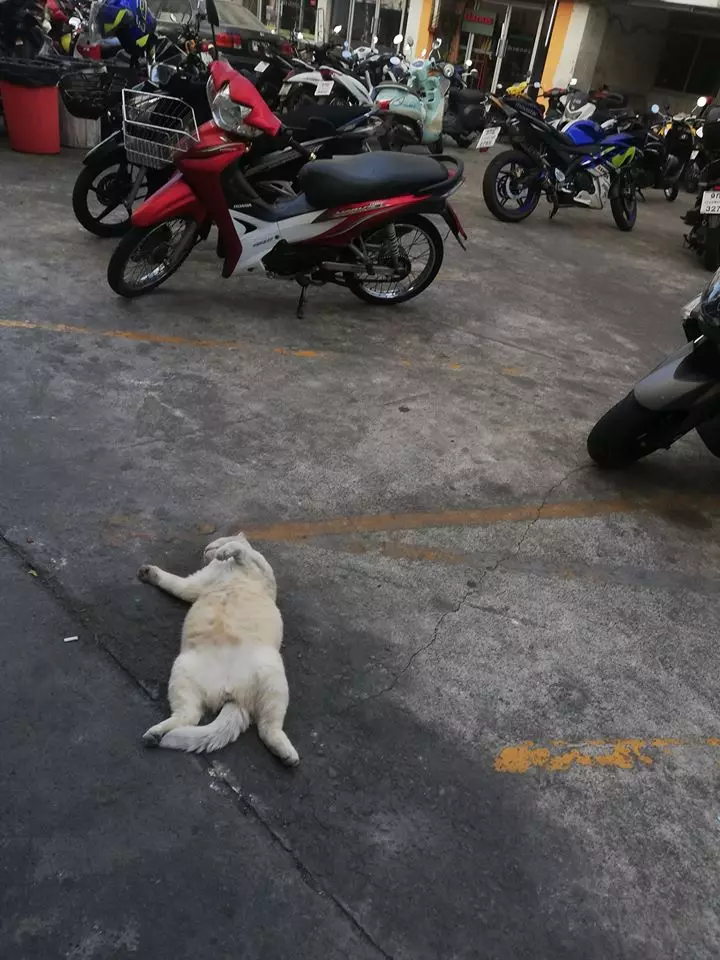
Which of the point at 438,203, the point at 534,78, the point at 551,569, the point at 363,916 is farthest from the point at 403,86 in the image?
the point at 363,916

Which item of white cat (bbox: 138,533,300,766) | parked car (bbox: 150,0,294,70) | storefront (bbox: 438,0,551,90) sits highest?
storefront (bbox: 438,0,551,90)

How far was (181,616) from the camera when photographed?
8.75 feet

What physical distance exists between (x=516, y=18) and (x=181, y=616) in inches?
746

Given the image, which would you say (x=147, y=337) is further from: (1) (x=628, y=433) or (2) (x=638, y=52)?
(2) (x=638, y=52)

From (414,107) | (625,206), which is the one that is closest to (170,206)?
(625,206)

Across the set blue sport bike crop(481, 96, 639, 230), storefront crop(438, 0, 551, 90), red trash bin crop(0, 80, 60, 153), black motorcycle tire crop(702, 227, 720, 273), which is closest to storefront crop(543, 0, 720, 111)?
storefront crop(438, 0, 551, 90)

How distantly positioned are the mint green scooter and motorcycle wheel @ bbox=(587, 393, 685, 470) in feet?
25.3

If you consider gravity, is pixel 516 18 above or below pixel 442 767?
above

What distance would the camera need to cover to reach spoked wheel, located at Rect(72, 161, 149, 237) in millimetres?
5703

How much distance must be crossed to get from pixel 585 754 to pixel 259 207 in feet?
12.8

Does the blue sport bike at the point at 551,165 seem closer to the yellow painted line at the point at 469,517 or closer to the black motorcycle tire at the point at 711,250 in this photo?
the black motorcycle tire at the point at 711,250

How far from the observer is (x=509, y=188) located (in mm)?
8656

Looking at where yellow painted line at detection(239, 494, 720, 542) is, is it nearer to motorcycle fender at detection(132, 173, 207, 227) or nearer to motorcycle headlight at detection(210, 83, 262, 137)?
motorcycle fender at detection(132, 173, 207, 227)

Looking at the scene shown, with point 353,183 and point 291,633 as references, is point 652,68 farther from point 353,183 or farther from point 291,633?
point 291,633
